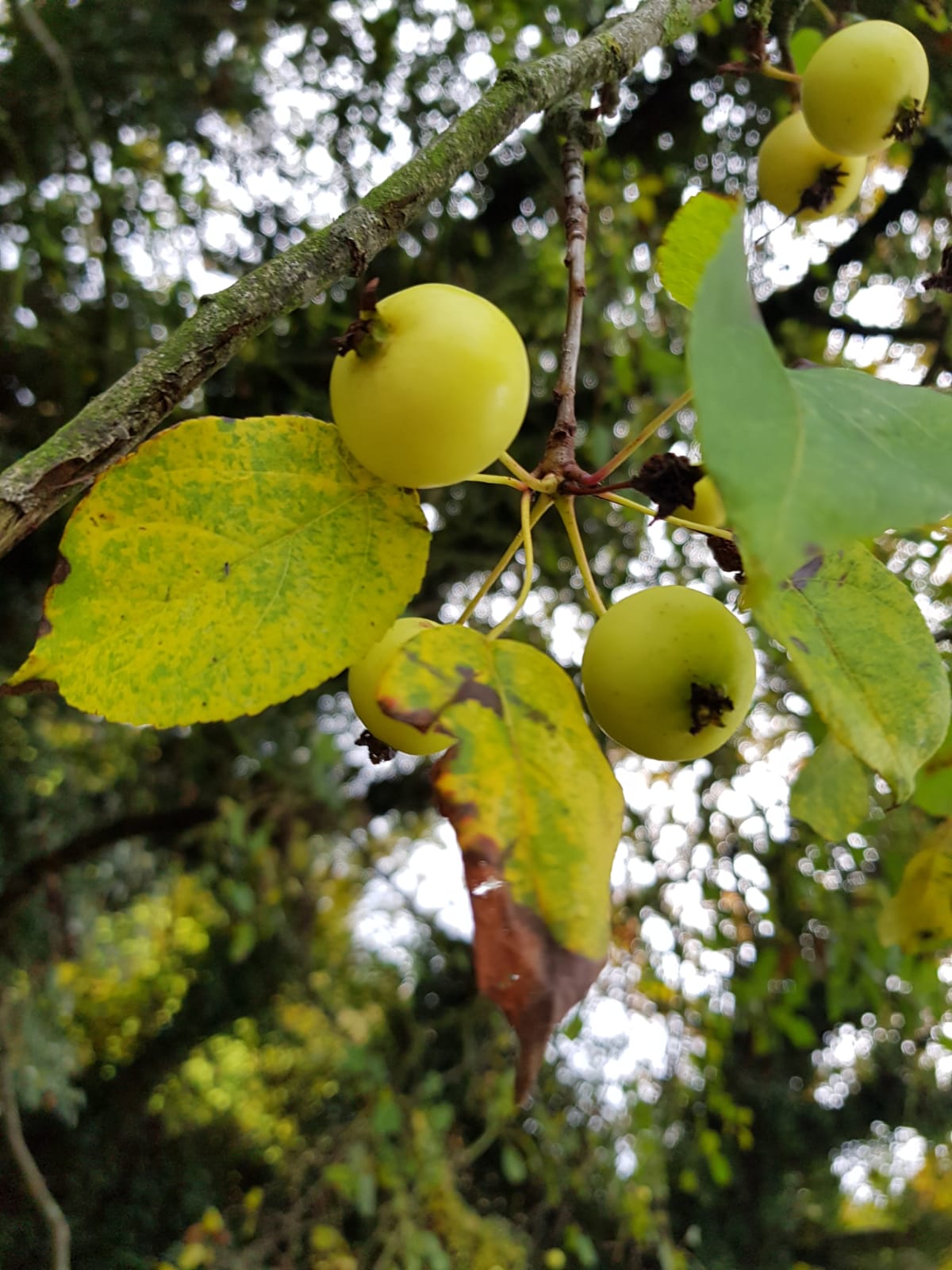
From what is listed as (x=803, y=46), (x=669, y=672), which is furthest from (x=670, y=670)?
(x=803, y=46)

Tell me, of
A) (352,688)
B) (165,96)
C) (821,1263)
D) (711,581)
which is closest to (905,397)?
(352,688)

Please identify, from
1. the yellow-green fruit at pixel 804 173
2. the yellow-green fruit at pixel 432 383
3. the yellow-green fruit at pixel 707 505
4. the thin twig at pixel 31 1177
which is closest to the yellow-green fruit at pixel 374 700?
the yellow-green fruit at pixel 432 383

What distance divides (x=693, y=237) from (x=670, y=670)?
22cm

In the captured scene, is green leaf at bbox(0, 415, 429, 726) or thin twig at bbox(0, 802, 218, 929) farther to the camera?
thin twig at bbox(0, 802, 218, 929)

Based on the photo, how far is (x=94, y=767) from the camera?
9.16 ft

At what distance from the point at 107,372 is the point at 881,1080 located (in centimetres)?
433

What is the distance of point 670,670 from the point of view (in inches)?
16.3

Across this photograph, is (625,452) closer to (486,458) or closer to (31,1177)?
(486,458)

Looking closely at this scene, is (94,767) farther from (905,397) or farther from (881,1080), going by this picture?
(881,1080)

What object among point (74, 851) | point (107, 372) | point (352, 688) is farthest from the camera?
point (74, 851)

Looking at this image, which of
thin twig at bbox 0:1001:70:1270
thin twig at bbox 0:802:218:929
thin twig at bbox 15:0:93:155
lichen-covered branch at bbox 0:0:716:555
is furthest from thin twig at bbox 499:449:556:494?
thin twig at bbox 0:802:218:929

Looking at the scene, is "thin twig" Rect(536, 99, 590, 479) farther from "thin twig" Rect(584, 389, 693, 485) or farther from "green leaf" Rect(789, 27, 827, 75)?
"green leaf" Rect(789, 27, 827, 75)

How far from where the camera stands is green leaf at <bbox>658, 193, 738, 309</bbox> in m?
0.43

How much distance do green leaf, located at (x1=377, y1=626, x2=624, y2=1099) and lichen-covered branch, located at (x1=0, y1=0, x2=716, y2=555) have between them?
0.47 feet
